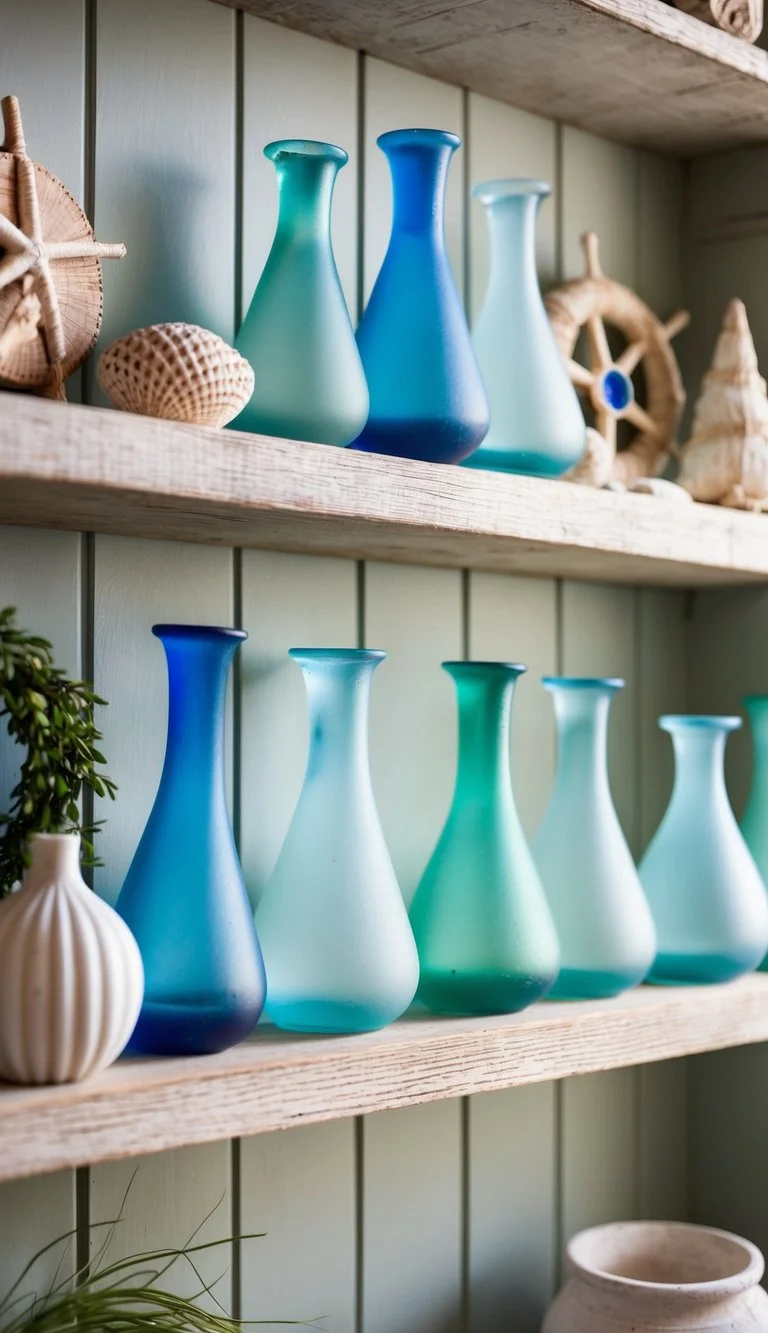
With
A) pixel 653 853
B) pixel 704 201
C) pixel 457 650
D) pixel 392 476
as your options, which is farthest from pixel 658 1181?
pixel 704 201

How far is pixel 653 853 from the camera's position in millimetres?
1190

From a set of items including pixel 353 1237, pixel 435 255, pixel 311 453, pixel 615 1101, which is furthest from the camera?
pixel 615 1101

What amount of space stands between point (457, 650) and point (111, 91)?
47cm

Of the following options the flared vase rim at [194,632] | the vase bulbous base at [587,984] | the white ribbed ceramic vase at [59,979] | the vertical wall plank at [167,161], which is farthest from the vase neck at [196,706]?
the vase bulbous base at [587,984]

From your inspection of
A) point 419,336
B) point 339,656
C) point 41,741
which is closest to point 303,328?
point 419,336

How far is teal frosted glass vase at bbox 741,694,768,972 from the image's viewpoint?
1.24 meters

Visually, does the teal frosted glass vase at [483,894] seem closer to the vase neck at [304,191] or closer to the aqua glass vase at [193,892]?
the aqua glass vase at [193,892]

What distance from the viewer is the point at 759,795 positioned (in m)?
1.25

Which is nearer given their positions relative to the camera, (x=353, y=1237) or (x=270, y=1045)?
(x=270, y=1045)

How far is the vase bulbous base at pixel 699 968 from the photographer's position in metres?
1.14

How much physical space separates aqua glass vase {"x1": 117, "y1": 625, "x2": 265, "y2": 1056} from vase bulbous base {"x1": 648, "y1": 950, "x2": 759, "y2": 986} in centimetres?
40

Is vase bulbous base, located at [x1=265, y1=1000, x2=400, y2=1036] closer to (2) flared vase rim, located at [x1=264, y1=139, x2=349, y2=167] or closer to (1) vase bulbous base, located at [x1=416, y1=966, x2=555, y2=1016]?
(1) vase bulbous base, located at [x1=416, y1=966, x2=555, y2=1016]

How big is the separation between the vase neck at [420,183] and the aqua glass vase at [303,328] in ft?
0.17

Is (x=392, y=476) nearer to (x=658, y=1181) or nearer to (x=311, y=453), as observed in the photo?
(x=311, y=453)
